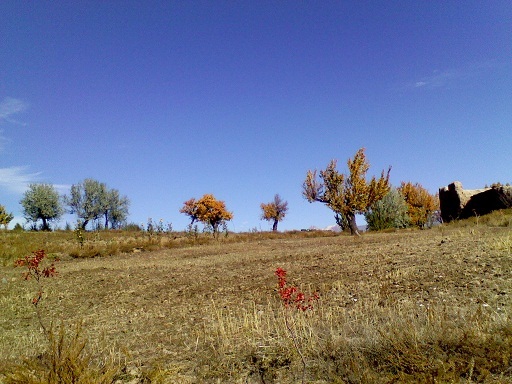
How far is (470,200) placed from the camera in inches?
1140

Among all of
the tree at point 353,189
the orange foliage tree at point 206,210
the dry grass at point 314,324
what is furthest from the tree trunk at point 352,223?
the orange foliage tree at point 206,210

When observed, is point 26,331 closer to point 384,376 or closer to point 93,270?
point 384,376

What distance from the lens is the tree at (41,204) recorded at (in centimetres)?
6031

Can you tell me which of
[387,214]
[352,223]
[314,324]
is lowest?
[314,324]

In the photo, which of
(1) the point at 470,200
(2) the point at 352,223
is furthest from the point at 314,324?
(1) the point at 470,200

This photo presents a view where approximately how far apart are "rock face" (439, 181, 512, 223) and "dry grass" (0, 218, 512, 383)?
1972cm

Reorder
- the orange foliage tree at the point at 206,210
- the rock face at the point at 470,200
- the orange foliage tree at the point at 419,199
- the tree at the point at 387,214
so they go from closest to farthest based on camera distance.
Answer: the rock face at the point at 470,200 → the tree at the point at 387,214 → the orange foliage tree at the point at 419,199 → the orange foliage tree at the point at 206,210

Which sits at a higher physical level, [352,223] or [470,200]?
[470,200]

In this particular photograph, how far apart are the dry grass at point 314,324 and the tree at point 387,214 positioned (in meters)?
27.0

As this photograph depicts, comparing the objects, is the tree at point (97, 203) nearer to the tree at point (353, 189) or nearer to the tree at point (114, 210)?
the tree at point (114, 210)

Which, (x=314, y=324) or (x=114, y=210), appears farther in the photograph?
(x=114, y=210)

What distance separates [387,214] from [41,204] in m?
57.5

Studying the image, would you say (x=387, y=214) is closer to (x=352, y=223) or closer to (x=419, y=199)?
(x=352, y=223)

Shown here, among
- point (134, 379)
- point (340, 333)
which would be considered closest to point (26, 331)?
point (134, 379)
